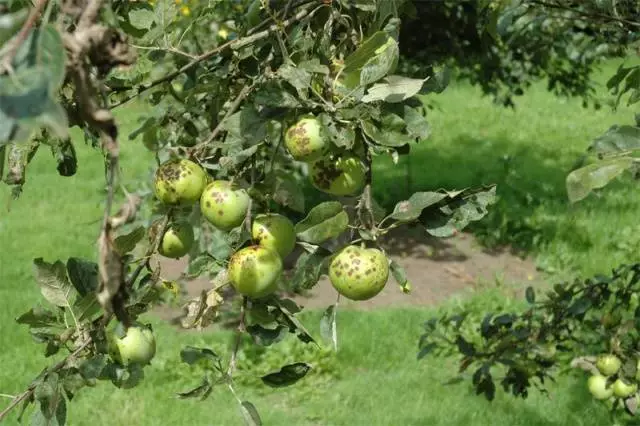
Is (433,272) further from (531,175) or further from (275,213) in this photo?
(275,213)

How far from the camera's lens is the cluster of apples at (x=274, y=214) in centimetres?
104

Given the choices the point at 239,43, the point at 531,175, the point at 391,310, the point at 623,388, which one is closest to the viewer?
the point at 239,43

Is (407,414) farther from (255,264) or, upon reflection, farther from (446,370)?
(255,264)

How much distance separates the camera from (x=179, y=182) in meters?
1.09

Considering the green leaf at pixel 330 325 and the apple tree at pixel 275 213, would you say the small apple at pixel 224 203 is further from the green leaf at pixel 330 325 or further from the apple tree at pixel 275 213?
the green leaf at pixel 330 325

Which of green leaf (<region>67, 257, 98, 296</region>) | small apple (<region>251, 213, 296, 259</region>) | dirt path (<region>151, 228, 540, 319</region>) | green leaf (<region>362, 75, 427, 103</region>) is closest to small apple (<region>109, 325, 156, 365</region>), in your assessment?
green leaf (<region>67, 257, 98, 296</region>)

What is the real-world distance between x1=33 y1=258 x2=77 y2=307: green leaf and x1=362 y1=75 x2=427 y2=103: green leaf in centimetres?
53

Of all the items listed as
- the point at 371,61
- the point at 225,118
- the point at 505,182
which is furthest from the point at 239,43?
the point at 505,182

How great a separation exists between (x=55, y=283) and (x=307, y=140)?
479 millimetres

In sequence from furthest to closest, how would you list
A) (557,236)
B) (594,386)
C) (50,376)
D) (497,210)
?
(497,210)
(557,236)
(594,386)
(50,376)

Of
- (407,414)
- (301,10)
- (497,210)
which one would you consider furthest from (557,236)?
(301,10)

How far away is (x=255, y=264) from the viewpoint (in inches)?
40.5

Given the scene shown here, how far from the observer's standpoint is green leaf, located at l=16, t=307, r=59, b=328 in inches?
51.3

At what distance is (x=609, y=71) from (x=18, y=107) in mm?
12615
